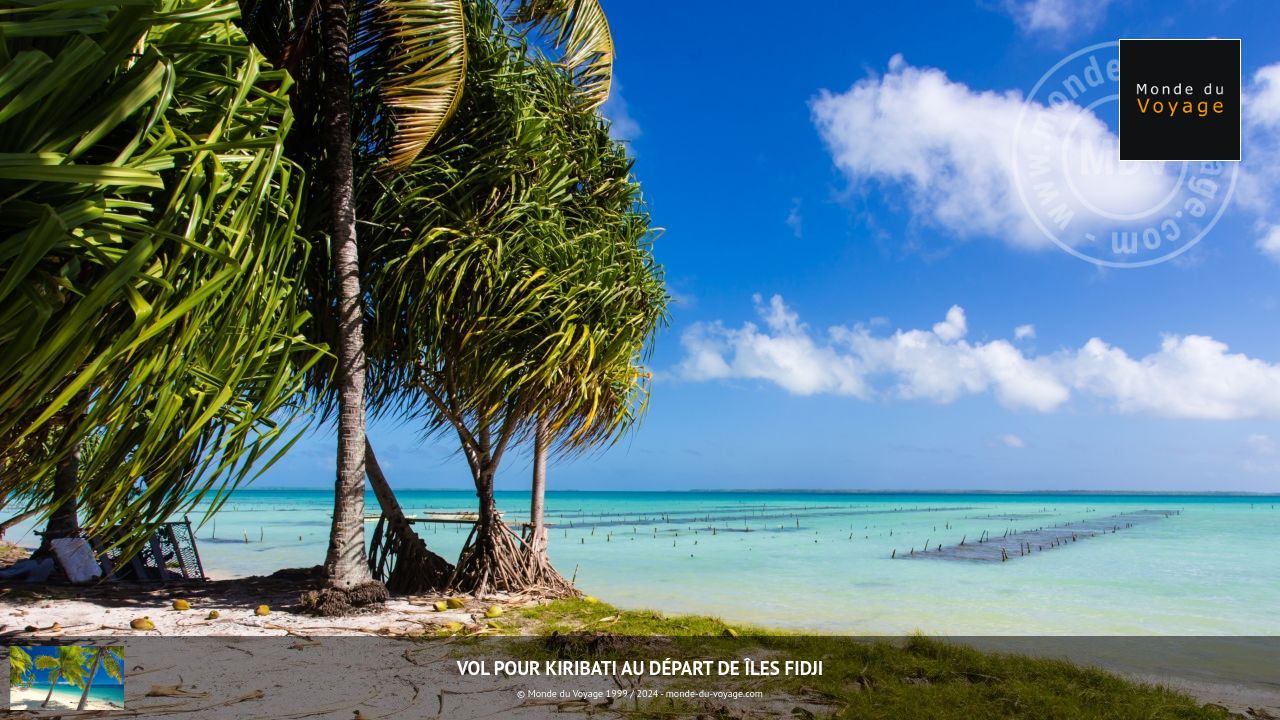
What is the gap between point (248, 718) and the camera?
2986 mm

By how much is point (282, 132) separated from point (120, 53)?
1.84 ft

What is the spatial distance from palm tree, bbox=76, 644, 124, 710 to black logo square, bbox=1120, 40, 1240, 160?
6898 mm

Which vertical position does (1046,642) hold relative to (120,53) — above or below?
below

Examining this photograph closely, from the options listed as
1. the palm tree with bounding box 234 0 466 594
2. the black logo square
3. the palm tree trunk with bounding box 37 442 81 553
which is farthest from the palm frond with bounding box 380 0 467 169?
the black logo square

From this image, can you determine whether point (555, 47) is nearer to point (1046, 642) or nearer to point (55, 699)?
point (55, 699)

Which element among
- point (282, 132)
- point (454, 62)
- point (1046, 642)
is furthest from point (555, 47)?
point (1046, 642)

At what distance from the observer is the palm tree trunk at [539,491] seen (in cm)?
595

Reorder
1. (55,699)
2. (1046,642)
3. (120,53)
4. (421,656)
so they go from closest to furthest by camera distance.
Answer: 1. (120,53)
2. (55,699)
3. (421,656)
4. (1046,642)

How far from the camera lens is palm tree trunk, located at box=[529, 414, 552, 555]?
234 inches

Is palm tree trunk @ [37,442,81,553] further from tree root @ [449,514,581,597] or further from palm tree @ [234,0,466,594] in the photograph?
tree root @ [449,514,581,597]

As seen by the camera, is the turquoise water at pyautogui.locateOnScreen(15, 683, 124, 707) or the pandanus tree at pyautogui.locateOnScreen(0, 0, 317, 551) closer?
the pandanus tree at pyautogui.locateOnScreen(0, 0, 317, 551)

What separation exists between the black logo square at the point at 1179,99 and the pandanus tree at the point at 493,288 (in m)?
4.04

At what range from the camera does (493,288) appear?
5.23 metres

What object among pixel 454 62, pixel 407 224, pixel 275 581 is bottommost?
pixel 275 581
